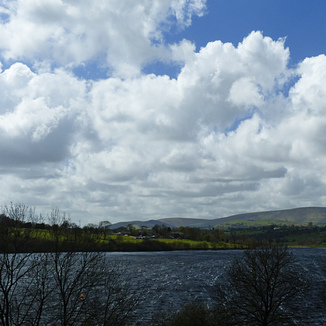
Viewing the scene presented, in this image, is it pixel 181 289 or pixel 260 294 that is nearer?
pixel 260 294

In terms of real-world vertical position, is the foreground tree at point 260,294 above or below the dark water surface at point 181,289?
above

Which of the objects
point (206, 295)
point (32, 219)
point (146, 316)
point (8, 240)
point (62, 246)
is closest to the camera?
point (8, 240)

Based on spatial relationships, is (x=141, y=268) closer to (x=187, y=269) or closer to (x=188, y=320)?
(x=187, y=269)

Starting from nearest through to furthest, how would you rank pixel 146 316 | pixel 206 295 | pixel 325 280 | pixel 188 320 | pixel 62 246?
pixel 62 246 < pixel 188 320 < pixel 146 316 < pixel 206 295 < pixel 325 280

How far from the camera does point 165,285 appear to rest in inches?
4331

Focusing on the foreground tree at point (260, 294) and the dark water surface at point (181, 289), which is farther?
the dark water surface at point (181, 289)

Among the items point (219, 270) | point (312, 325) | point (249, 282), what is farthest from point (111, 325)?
point (219, 270)

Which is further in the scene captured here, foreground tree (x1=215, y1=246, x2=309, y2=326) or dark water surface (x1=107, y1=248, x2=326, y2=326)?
dark water surface (x1=107, y1=248, x2=326, y2=326)

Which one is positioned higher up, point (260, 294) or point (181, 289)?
point (260, 294)

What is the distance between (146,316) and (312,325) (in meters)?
29.4

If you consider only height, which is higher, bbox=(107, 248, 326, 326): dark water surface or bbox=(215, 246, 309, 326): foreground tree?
bbox=(215, 246, 309, 326): foreground tree

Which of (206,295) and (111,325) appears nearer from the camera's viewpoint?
(111,325)

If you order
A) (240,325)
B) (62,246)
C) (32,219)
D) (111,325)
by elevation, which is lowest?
(240,325)

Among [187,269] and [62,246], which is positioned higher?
[62,246]
